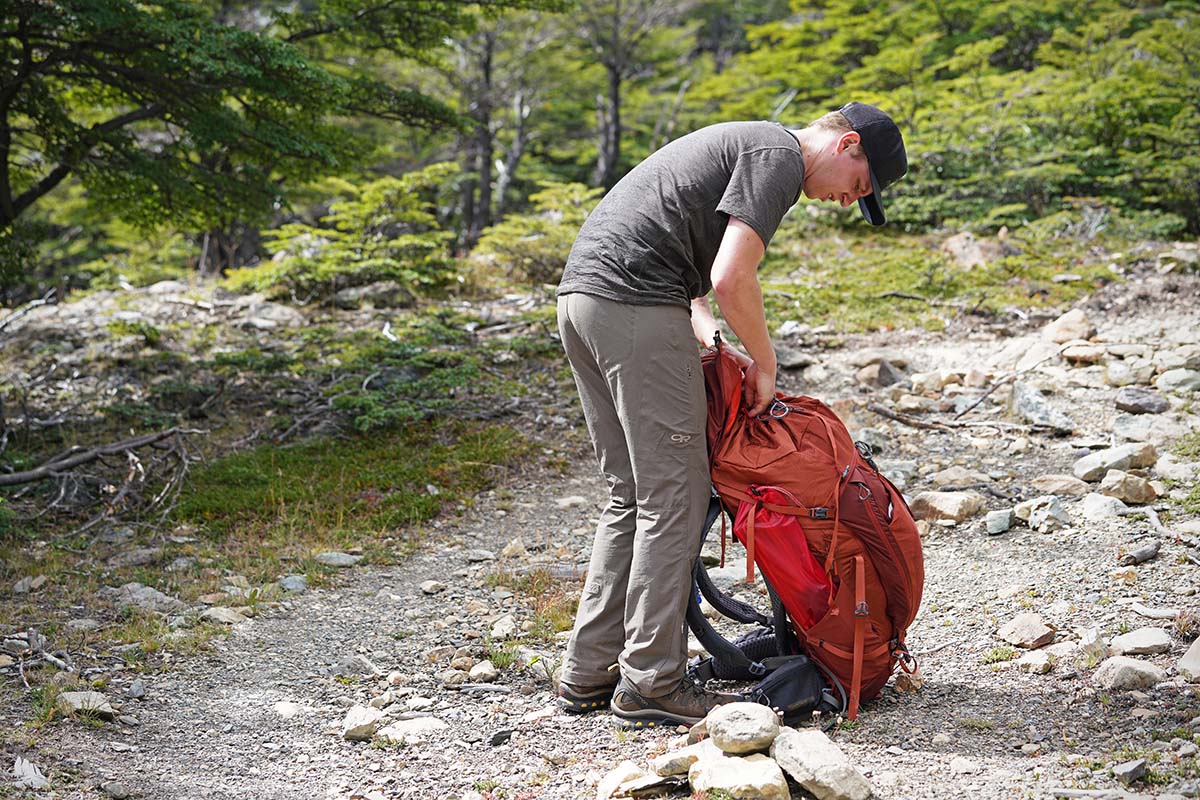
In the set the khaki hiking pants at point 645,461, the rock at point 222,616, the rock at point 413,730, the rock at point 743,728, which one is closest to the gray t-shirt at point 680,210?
Result: the khaki hiking pants at point 645,461

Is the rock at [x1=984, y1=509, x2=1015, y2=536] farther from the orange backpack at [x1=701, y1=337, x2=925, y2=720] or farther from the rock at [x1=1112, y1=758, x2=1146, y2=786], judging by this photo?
the rock at [x1=1112, y1=758, x2=1146, y2=786]

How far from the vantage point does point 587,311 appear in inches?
116

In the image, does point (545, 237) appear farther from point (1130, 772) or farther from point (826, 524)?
point (1130, 772)

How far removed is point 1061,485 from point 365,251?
26.9ft

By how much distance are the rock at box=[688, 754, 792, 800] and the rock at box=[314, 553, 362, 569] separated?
3.07 m

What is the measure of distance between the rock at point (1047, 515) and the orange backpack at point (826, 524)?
184 centimetres

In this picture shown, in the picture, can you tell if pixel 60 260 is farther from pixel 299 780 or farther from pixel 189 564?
pixel 299 780

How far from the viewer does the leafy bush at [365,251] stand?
10.4 metres

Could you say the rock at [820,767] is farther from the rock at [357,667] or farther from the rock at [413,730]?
the rock at [357,667]

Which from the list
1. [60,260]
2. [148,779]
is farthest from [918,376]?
[60,260]

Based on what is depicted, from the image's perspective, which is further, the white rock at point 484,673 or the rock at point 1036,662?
the white rock at point 484,673

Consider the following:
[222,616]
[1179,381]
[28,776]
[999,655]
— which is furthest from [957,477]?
[28,776]

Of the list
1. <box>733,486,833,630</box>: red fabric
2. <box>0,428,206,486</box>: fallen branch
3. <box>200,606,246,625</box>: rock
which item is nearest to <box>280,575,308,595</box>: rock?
<box>200,606,246,625</box>: rock

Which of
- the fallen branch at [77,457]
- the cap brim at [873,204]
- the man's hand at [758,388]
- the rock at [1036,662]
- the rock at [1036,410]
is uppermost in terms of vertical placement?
the cap brim at [873,204]
